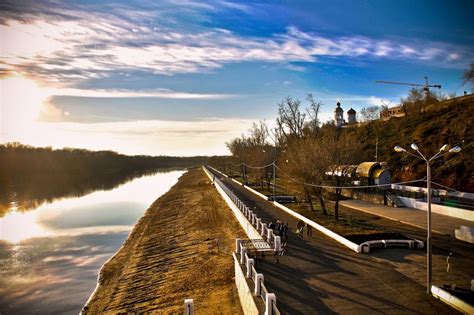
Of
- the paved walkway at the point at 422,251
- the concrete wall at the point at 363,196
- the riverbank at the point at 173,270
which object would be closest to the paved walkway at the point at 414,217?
the paved walkway at the point at 422,251

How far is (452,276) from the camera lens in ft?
49.0

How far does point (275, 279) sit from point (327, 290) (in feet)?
7.48

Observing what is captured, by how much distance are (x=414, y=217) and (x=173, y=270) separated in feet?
62.7

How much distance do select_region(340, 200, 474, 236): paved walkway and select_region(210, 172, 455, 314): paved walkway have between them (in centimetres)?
895

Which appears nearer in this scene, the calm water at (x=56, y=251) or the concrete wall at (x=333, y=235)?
the concrete wall at (x=333, y=235)

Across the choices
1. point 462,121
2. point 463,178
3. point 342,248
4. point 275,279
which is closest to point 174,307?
point 275,279

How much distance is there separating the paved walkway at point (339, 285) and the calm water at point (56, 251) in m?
12.5

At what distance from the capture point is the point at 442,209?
94.0 feet

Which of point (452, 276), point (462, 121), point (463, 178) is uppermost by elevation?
point (462, 121)

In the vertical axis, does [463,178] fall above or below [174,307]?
above

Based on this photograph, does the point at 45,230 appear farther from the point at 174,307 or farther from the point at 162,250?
the point at 174,307

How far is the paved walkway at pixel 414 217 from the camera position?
947 inches

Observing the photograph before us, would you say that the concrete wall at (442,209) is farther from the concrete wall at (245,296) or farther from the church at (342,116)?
the church at (342,116)

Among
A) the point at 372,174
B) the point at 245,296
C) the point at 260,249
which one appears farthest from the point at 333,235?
the point at 372,174
